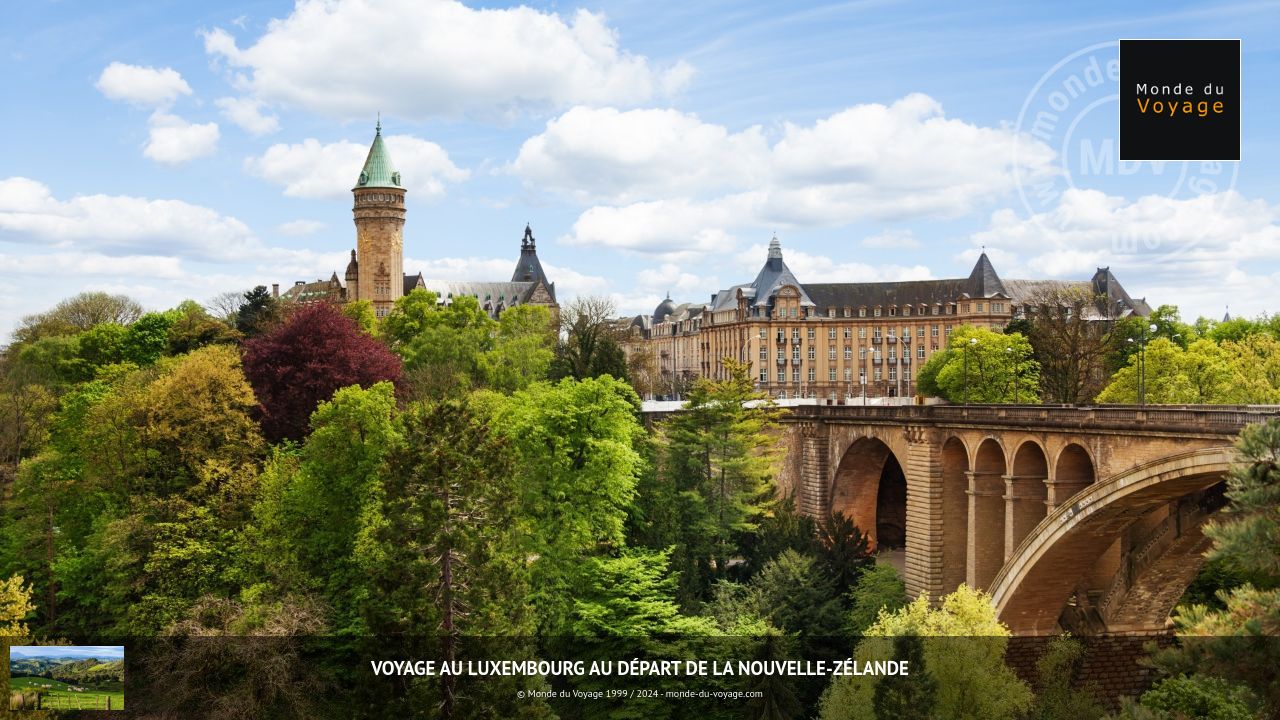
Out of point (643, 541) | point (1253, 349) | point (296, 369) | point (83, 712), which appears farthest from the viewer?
point (1253, 349)

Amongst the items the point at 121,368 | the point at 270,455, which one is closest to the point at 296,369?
the point at 270,455

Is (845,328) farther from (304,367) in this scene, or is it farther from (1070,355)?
(304,367)

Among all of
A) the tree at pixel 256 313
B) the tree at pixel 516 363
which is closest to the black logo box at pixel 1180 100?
the tree at pixel 516 363

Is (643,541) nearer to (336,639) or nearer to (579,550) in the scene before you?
(579,550)

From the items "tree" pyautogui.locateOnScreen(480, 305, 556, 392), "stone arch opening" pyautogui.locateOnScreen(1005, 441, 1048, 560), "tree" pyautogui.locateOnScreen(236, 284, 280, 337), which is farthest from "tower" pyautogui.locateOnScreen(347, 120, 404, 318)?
"stone arch opening" pyautogui.locateOnScreen(1005, 441, 1048, 560)

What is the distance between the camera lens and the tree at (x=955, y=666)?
28.4 m

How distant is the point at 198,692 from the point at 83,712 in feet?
16.4

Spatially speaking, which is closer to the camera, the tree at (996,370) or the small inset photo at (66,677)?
the small inset photo at (66,677)

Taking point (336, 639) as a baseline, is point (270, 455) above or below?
above

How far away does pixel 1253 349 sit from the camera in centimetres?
5653

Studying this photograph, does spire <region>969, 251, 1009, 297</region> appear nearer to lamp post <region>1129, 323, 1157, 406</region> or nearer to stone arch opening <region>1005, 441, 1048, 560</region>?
lamp post <region>1129, 323, 1157, 406</region>

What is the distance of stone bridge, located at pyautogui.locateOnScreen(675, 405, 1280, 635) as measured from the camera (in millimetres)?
26719

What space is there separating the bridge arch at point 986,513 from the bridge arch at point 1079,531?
2.34 meters

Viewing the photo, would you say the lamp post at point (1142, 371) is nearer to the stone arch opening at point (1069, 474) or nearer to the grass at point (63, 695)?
the stone arch opening at point (1069, 474)
